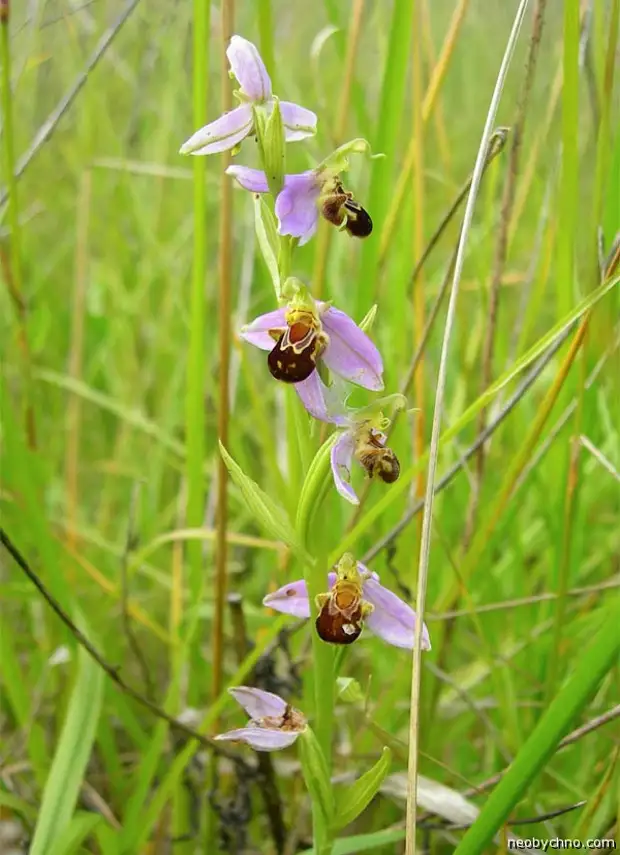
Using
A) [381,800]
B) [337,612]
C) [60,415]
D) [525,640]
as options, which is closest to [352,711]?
[381,800]

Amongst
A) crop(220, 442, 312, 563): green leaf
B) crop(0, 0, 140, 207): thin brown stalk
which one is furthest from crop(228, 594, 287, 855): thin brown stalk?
crop(0, 0, 140, 207): thin brown stalk

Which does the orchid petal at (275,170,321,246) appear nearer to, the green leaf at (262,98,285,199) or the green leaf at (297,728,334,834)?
the green leaf at (262,98,285,199)

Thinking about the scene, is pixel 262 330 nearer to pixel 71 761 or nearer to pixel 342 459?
pixel 342 459

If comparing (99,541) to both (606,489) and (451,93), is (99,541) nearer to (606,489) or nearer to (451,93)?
(606,489)

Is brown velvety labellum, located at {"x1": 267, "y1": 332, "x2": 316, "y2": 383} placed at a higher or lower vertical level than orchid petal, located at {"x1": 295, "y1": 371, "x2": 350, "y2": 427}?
higher

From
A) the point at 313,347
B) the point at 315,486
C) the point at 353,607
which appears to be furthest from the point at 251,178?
the point at 353,607

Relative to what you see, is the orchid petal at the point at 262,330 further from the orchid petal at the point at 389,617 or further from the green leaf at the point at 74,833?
the green leaf at the point at 74,833

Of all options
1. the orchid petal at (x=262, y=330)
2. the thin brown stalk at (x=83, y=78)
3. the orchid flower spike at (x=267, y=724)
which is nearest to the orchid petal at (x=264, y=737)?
the orchid flower spike at (x=267, y=724)

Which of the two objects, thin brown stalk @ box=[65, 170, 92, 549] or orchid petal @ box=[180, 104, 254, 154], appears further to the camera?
thin brown stalk @ box=[65, 170, 92, 549]
